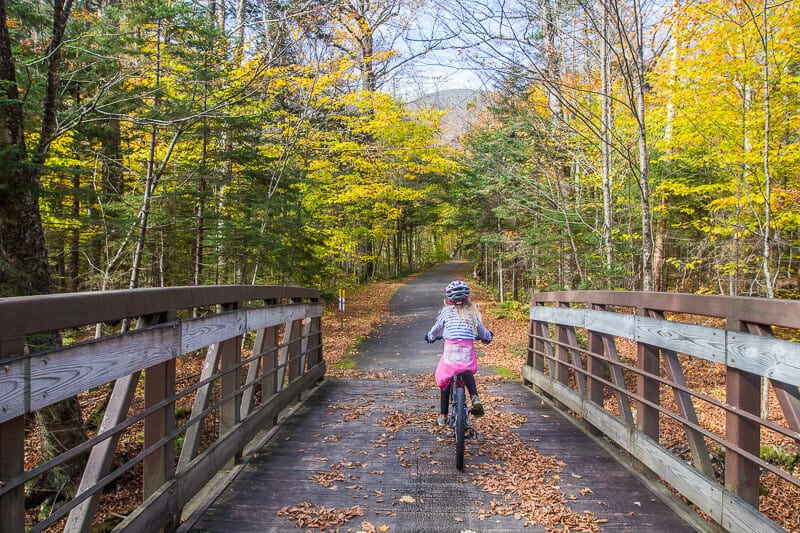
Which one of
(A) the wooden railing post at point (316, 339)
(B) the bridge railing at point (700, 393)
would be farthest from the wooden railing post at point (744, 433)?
(A) the wooden railing post at point (316, 339)

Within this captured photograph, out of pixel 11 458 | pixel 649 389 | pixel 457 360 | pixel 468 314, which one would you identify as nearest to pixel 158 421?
pixel 11 458

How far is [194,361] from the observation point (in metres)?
11.0

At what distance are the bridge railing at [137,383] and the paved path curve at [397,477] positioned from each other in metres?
0.35

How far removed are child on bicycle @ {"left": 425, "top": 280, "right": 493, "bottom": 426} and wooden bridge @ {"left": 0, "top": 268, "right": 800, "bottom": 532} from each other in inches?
19.5

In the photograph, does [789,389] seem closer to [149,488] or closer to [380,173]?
[149,488]

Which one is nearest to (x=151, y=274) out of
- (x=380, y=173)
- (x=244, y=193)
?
(x=244, y=193)

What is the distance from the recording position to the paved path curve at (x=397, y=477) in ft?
10.1

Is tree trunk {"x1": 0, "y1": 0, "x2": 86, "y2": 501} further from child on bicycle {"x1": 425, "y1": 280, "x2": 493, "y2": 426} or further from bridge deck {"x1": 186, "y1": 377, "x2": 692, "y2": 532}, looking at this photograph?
child on bicycle {"x1": 425, "y1": 280, "x2": 493, "y2": 426}

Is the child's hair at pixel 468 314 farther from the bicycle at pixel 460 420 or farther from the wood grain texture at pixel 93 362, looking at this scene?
the wood grain texture at pixel 93 362

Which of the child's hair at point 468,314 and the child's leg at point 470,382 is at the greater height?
the child's hair at point 468,314

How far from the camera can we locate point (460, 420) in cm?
399

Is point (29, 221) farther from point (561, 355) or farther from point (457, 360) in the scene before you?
point (561, 355)

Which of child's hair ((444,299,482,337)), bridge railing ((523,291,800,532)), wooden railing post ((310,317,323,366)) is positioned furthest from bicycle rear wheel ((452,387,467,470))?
wooden railing post ((310,317,323,366))

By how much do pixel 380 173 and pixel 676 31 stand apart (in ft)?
39.2
